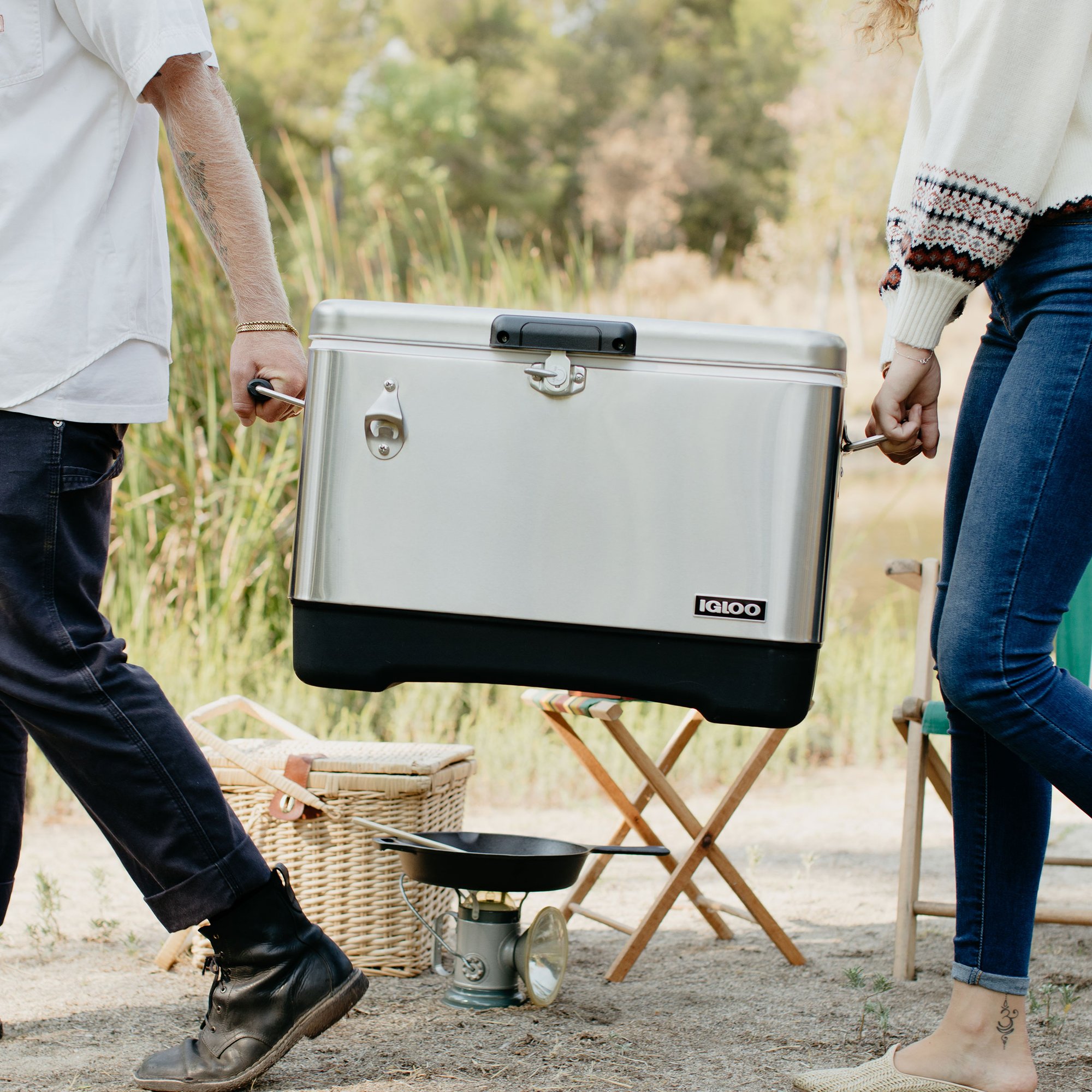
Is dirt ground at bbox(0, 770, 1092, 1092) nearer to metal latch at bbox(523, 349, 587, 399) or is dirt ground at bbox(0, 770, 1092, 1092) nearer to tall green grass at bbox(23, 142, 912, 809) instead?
tall green grass at bbox(23, 142, 912, 809)

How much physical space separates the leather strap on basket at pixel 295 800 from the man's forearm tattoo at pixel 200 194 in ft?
3.10

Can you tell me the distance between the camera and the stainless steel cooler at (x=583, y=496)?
144cm

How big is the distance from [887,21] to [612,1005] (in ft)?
5.40

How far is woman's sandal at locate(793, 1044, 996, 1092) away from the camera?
1.62 meters

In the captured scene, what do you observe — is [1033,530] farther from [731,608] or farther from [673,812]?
[673,812]

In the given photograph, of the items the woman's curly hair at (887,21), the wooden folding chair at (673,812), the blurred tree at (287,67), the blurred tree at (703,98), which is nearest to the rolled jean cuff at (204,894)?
the wooden folding chair at (673,812)

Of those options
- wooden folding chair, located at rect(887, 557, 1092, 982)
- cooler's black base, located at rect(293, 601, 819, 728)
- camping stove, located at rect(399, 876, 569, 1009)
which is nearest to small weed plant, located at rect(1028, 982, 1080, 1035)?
wooden folding chair, located at rect(887, 557, 1092, 982)

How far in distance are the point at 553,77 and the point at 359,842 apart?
1259 inches

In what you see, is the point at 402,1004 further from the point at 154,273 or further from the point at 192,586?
the point at 192,586

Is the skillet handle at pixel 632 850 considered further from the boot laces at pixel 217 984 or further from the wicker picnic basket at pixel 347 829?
the boot laces at pixel 217 984

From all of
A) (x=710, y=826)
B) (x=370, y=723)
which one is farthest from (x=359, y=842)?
(x=370, y=723)

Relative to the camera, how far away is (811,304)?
67.4 feet

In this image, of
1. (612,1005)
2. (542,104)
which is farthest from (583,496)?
(542,104)

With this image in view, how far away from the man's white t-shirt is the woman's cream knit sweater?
939 mm
